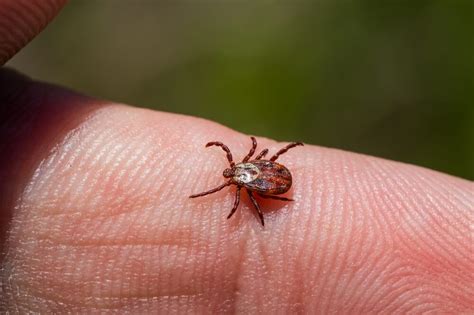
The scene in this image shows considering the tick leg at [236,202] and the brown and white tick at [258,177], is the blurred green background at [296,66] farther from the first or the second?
the tick leg at [236,202]

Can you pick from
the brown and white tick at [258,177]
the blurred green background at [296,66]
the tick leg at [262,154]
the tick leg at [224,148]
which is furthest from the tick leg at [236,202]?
the blurred green background at [296,66]

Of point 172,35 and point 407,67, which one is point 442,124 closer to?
point 407,67

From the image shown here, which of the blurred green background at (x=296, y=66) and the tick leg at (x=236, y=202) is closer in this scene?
the tick leg at (x=236, y=202)

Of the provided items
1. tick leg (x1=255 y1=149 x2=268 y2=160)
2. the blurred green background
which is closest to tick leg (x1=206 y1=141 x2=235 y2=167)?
tick leg (x1=255 y1=149 x2=268 y2=160)

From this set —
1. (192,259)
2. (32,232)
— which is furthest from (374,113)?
(32,232)

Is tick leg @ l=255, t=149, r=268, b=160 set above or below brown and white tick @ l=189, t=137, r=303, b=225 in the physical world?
above

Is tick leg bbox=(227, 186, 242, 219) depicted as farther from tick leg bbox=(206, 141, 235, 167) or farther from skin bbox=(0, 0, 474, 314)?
tick leg bbox=(206, 141, 235, 167)

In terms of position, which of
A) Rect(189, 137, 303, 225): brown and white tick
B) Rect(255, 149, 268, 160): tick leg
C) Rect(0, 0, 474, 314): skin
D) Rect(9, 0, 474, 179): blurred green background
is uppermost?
Rect(9, 0, 474, 179): blurred green background
